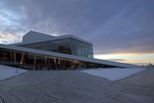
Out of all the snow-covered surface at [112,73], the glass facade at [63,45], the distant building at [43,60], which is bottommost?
the snow-covered surface at [112,73]

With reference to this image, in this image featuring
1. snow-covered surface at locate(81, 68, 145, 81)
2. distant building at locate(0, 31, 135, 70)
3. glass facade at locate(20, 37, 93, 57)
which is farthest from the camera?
glass facade at locate(20, 37, 93, 57)

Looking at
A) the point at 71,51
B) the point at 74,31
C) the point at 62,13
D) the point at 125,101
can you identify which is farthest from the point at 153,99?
the point at 74,31

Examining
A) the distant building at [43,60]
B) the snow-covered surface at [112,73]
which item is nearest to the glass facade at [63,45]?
the distant building at [43,60]

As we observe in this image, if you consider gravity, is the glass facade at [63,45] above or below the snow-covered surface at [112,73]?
above

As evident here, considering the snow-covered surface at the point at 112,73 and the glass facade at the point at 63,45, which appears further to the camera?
the glass facade at the point at 63,45

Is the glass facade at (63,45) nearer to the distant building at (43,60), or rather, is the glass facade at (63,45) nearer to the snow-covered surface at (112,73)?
the distant building at (43,60)

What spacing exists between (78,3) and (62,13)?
6.35 metres

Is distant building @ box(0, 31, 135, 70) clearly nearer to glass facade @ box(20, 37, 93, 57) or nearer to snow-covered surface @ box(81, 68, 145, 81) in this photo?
glass facade @ box(20, 37, 93, 57)

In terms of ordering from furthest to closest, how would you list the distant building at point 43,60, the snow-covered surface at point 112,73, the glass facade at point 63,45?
1. the glass facade at point 63,45
2. the distant building at point 43,60
3. the snow-covered surface at point 112,73

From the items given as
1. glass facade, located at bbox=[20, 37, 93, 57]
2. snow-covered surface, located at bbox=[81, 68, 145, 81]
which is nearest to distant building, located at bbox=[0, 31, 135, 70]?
glass facade, located at bbox=[20, 37, 93, 57]

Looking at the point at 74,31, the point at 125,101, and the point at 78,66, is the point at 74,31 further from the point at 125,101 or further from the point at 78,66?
the point at 125,101

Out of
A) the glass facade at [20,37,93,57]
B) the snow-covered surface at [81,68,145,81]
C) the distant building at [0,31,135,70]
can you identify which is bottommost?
the snow-covered surface at [81,68,145,81]

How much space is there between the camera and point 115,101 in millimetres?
4602

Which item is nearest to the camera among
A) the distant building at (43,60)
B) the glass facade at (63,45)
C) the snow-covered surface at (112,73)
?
the snow-covered surface at (112,73)
